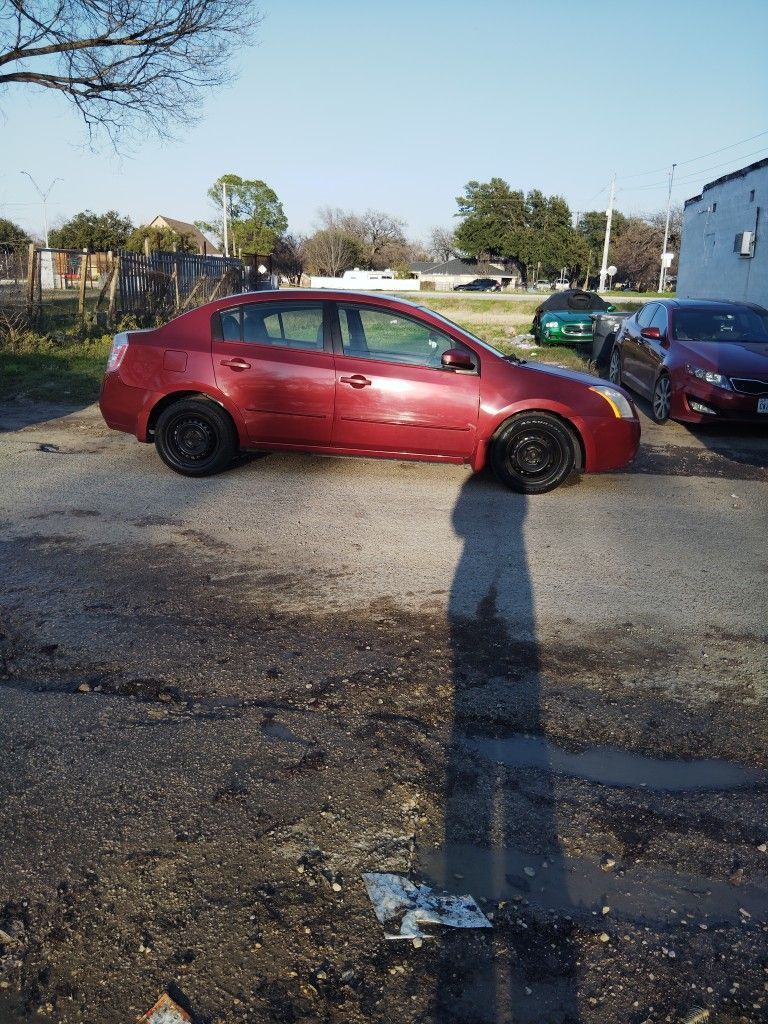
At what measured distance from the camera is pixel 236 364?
7.23 m

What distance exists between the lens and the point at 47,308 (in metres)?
16.2

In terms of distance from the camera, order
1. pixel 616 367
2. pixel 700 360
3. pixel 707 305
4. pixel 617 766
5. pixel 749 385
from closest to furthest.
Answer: pixel 617 766
pixel 749 385
pixel 700 360
pixel 707 305
pixel 616 367

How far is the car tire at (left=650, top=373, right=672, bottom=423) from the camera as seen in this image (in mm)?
10653

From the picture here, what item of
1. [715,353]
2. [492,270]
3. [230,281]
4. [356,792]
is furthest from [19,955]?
[492,270]

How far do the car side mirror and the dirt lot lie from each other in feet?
5.12

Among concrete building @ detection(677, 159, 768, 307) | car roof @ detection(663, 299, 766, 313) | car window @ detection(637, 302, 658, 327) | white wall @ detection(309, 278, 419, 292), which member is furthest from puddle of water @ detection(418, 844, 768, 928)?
white wall @ detection(309, 278, 419, 292)

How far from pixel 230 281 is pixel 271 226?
7997 centimetres

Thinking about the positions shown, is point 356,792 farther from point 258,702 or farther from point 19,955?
point 19,955

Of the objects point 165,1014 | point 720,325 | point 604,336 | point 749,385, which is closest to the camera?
point 165,1014

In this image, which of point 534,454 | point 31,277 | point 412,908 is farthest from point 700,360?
point 31,277

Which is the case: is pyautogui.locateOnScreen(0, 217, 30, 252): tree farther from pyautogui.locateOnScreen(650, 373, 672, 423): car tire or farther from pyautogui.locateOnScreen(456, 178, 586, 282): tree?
pyautogui.locateOnScreen(650, 373, 672, 423): car tire

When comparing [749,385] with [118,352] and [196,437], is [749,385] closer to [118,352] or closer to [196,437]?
[196,437]

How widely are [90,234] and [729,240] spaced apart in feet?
198

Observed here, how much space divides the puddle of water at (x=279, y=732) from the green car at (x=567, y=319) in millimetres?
17082
